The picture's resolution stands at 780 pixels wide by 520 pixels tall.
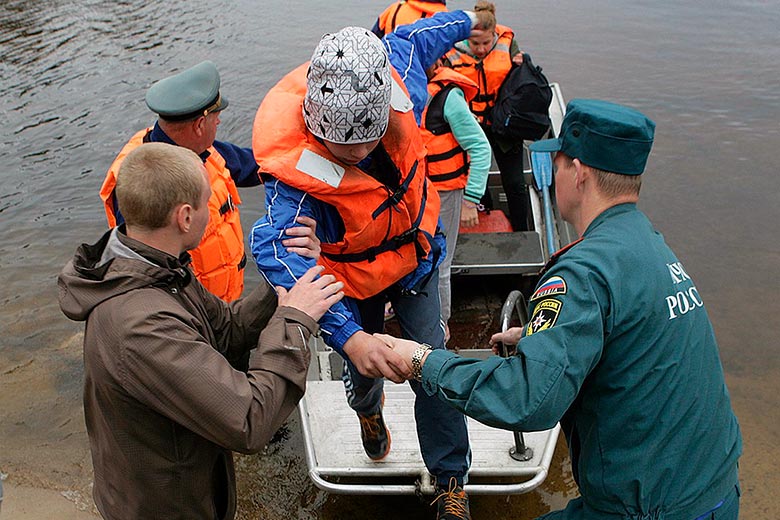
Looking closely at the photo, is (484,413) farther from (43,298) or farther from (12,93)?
(12,93)

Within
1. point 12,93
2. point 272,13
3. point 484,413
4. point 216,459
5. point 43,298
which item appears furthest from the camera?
point 272,13

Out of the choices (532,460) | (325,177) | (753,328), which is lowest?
(753,328)

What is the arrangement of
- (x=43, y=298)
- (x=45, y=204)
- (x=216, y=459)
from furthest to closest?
(x=45, y=204)
(x=43, y=298)
(x=216, y=459)

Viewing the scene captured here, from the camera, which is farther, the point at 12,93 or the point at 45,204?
the point at 12,93

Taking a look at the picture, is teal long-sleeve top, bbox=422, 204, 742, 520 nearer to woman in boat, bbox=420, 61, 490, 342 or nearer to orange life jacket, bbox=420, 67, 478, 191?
woman in boat, bbox=420, 61, 490, 342

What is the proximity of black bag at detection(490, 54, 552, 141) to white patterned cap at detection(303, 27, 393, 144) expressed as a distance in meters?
2.74

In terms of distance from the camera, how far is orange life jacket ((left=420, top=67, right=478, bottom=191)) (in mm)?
4375

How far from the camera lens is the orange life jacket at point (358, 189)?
2.75 meters

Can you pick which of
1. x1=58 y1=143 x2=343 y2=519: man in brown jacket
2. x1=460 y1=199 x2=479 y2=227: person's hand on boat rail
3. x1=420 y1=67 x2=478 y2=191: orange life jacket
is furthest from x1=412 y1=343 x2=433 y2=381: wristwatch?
x1=460 y1=199 x2=479 y2=227: person's hand on boat rail

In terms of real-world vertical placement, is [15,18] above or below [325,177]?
below

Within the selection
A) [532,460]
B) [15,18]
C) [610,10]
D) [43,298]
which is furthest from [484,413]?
[15,18]

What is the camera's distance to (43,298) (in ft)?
22.2

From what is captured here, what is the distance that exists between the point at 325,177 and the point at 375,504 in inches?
85.2

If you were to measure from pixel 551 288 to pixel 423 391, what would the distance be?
4.40 feet
